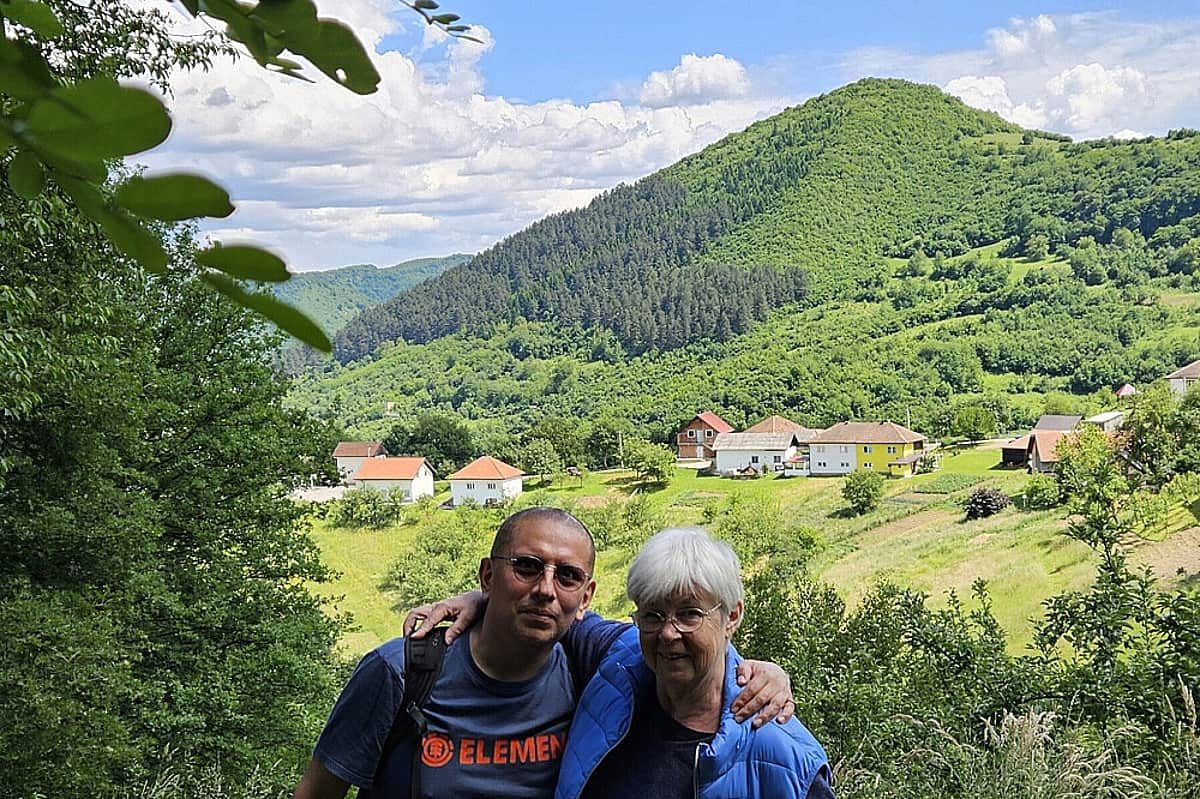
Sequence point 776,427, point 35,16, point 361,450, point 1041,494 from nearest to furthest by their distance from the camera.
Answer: point 35,16, point 1041,494, point 776,427, point 361,450

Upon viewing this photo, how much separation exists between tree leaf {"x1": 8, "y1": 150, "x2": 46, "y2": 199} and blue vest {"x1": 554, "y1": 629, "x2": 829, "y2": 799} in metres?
1.44

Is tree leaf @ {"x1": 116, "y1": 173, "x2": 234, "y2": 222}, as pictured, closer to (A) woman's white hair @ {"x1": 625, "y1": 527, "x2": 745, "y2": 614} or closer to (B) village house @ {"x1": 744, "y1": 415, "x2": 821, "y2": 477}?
(A) woman's white hair @ {"x1": 625, "y1": 527, "x2": 745, "y2": 614}

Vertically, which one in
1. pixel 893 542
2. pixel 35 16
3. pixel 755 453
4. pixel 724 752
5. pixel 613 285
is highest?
pixel 613 285

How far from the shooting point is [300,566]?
1184 centimetres

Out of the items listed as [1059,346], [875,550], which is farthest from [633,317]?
[875,550]

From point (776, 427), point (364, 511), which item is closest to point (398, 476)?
point (364, 511)

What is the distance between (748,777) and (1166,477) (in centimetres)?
2459

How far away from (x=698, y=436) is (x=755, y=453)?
7.23 meters

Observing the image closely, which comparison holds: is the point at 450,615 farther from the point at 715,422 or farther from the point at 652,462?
the point at 715,422

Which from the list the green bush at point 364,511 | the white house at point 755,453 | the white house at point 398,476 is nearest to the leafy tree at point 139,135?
the green bush at point 364,511

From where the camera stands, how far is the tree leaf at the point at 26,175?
316mm

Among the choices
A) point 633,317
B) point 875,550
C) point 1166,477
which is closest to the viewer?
point 1166,477

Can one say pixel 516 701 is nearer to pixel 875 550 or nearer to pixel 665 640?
pixel 665 640

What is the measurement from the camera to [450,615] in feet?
6.15
